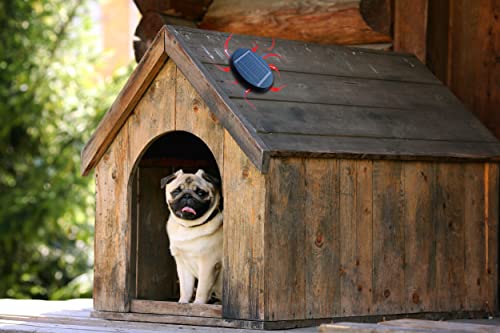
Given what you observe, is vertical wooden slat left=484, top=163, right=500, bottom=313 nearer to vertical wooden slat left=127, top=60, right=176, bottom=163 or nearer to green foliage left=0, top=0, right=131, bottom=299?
vertical wooden slat left=127, top=60, right=176, bottom=163

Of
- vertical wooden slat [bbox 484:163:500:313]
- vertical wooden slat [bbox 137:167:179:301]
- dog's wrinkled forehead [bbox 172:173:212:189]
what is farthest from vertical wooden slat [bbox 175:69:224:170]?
vertical wooden slat [bbox 484:163:500:313]

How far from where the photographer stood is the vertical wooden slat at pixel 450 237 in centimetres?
601

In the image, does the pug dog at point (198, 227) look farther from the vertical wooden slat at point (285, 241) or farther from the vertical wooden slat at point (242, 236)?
the vertical wooden slat at point (285, 241)

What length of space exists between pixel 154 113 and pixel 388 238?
1341 mm

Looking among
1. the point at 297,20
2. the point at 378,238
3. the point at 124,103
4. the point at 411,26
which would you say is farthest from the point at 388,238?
the point at 297,20

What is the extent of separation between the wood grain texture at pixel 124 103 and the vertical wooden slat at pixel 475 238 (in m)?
1.76

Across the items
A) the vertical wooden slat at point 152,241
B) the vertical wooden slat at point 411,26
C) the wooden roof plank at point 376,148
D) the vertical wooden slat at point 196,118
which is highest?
the vertical wooden slat at point 411,26

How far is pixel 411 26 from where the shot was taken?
6.98 meters

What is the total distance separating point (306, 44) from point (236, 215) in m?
1.25

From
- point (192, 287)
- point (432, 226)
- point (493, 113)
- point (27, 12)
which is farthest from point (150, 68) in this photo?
point (27, 12)

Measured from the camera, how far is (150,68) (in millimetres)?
5770

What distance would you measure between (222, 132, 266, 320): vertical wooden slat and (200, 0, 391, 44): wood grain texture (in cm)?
200

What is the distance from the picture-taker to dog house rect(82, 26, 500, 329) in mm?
5344

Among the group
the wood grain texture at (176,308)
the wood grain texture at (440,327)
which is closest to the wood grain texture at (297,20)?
the wood grain texture at (176,308)
